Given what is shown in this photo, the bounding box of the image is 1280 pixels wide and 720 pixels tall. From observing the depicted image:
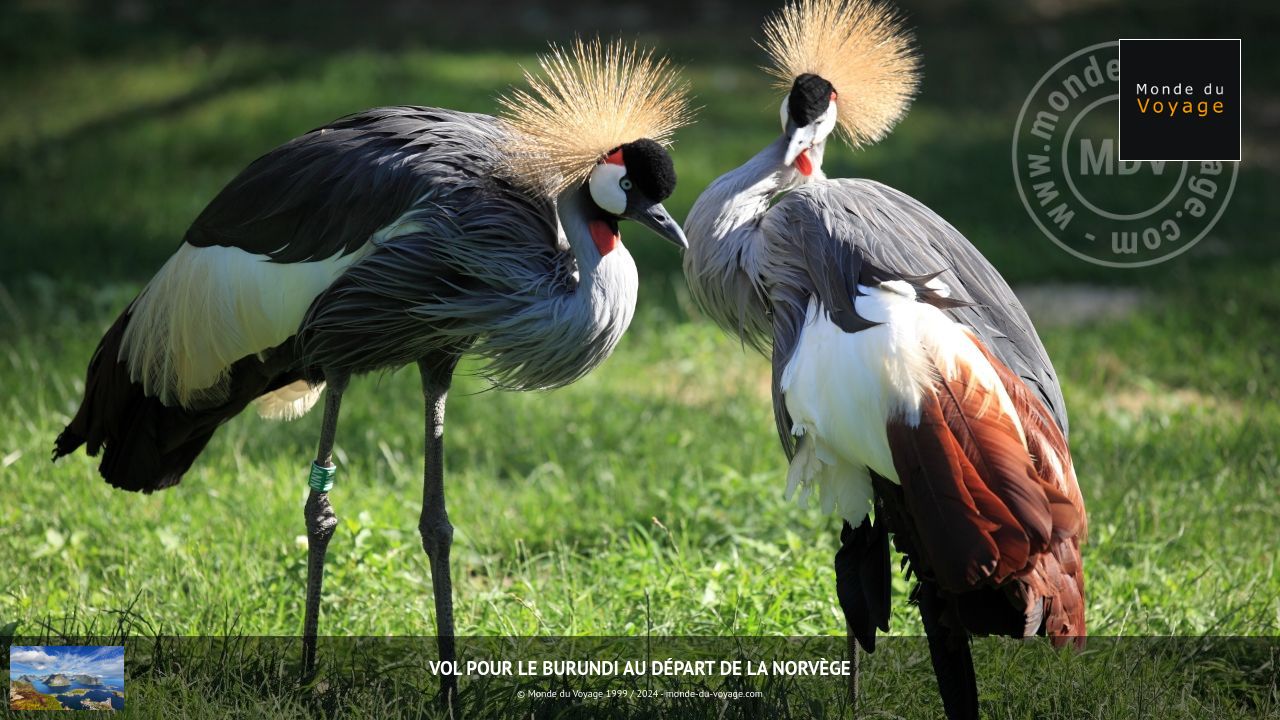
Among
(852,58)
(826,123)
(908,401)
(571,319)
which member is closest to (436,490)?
(571,319)

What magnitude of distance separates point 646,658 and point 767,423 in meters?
1.33

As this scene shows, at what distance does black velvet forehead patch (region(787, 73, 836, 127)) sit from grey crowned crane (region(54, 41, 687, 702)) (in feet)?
0.82

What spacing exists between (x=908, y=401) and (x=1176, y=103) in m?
2.69

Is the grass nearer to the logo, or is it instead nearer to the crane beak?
the logo

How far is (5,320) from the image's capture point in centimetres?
388

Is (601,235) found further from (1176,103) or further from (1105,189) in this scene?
(1105,189)

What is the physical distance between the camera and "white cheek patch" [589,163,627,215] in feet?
6.76

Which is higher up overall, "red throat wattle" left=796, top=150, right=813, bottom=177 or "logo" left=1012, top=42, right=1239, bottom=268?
"logo" left=1012, top=42, right=1239, bottom=268

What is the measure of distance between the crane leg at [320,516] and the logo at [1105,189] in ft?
10.2

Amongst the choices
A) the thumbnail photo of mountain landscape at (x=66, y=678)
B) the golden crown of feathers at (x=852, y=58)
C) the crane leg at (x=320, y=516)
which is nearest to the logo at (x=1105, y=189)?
the golden crown of feathers at (x=852, y=58)

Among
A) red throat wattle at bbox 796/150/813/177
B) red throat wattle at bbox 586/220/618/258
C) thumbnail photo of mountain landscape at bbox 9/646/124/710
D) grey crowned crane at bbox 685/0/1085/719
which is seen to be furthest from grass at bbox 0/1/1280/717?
red throat wattle at bbox 796/150/813/177

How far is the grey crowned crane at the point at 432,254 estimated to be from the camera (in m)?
2.09

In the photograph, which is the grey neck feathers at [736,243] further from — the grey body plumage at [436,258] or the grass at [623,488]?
the grass at [623,488]

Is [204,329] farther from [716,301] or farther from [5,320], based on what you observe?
[5,320]
